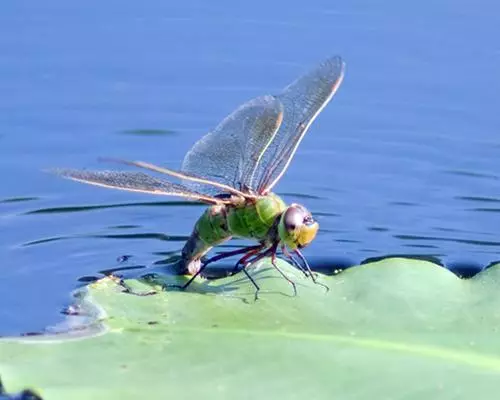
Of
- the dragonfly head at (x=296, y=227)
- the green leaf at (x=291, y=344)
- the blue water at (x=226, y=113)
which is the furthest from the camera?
the blue water at (x=226, y=113)

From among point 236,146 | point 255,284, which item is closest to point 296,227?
point 255,284

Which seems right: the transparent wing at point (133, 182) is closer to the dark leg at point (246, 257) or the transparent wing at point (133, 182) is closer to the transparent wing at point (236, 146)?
the dark leg at point (246, 257)

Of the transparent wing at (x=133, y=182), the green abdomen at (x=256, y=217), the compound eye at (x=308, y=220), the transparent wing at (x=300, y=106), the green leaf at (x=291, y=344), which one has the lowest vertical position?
the green leaf at (x=291, y=344)

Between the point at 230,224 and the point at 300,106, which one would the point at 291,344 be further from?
the point at 300,106

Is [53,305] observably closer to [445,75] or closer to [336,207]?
[336,207]

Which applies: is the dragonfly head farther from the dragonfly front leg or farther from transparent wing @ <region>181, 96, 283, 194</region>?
transparent wing @ <region>181, 96, 283, 194</region>

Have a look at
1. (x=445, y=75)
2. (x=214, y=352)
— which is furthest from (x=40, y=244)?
(x=445, y=75)

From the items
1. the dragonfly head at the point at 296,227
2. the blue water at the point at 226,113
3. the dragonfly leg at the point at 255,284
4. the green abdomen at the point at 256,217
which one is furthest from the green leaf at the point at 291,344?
the blue water at the point at 226,113

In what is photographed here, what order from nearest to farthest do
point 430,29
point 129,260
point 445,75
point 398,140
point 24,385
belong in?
point 24,385
point 129,260
point 398,140
point 445,75
point 430,29
